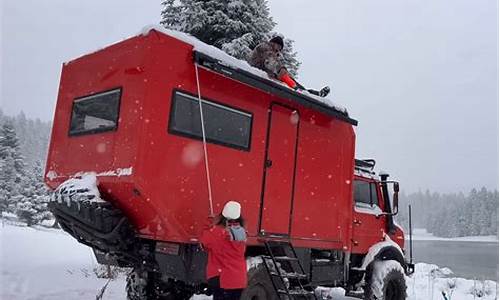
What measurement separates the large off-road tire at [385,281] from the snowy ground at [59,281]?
152 cm

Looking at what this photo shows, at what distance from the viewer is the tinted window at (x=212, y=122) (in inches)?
212

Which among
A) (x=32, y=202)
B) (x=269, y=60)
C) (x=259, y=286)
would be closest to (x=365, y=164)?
(x=269, y=60)

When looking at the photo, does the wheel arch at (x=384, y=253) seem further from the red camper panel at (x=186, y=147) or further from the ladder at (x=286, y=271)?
the ladder at (x=286, y=271)

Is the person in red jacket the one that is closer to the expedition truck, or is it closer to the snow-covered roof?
the expedition truck

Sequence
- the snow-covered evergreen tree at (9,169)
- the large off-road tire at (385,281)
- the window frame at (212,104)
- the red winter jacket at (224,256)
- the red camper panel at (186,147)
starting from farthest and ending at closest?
the snow-covered evergreen tree at (9,169) < the large off-road tire at (385,281) < the window frame at (212,104) < the red camper panel at (186,147) < the red winter jacket at (224,256)

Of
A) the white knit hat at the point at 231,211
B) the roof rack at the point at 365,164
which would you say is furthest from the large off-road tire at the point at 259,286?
the roof rack at the point at 365,164

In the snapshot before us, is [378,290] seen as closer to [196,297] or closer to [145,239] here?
[196,297]

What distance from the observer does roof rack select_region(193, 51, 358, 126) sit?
5547 millimetres

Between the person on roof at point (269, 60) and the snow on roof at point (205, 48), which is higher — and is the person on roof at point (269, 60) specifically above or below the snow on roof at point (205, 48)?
above

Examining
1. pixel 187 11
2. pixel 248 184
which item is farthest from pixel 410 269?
pixel 187 11

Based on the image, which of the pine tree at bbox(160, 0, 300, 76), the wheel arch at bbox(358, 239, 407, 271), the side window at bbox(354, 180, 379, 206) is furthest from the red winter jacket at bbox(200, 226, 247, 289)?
the pine tree at bbox(160, 0, 300, 76)

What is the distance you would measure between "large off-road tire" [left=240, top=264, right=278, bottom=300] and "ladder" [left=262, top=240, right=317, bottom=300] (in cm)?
6

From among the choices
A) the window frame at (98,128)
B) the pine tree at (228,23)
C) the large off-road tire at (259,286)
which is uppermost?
the pine tree at (228,23)

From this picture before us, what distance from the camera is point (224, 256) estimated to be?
504 cm
